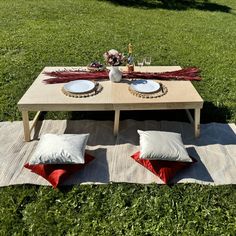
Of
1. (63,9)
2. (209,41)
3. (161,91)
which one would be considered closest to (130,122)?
(161,91)

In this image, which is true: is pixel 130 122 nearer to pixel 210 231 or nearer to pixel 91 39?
pixel 210 231

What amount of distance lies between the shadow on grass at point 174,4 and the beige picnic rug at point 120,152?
8291mm

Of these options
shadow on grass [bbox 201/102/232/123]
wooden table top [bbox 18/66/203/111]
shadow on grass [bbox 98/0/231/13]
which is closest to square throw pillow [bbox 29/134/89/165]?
wooden table top [bbox 18/66/203/111]

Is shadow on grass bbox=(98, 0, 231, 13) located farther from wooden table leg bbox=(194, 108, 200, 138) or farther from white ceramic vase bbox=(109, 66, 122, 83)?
wooden table leg bbox=(194, 108, 200, 138)

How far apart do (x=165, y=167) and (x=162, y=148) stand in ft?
0.69

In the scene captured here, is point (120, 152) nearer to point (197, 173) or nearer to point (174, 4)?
point (197, 173)

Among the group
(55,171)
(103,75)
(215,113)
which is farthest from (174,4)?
(55,171)

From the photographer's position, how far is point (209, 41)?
8250mm

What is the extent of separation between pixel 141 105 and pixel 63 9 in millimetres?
7744

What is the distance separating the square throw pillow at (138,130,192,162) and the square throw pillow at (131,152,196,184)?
0.21 ft

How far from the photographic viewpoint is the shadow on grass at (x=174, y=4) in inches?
468

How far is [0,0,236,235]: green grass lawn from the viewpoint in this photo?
10.1 ft

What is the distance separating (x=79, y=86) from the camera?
4184 mm

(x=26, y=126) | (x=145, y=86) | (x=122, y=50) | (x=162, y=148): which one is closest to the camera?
(x=162, y=148)
